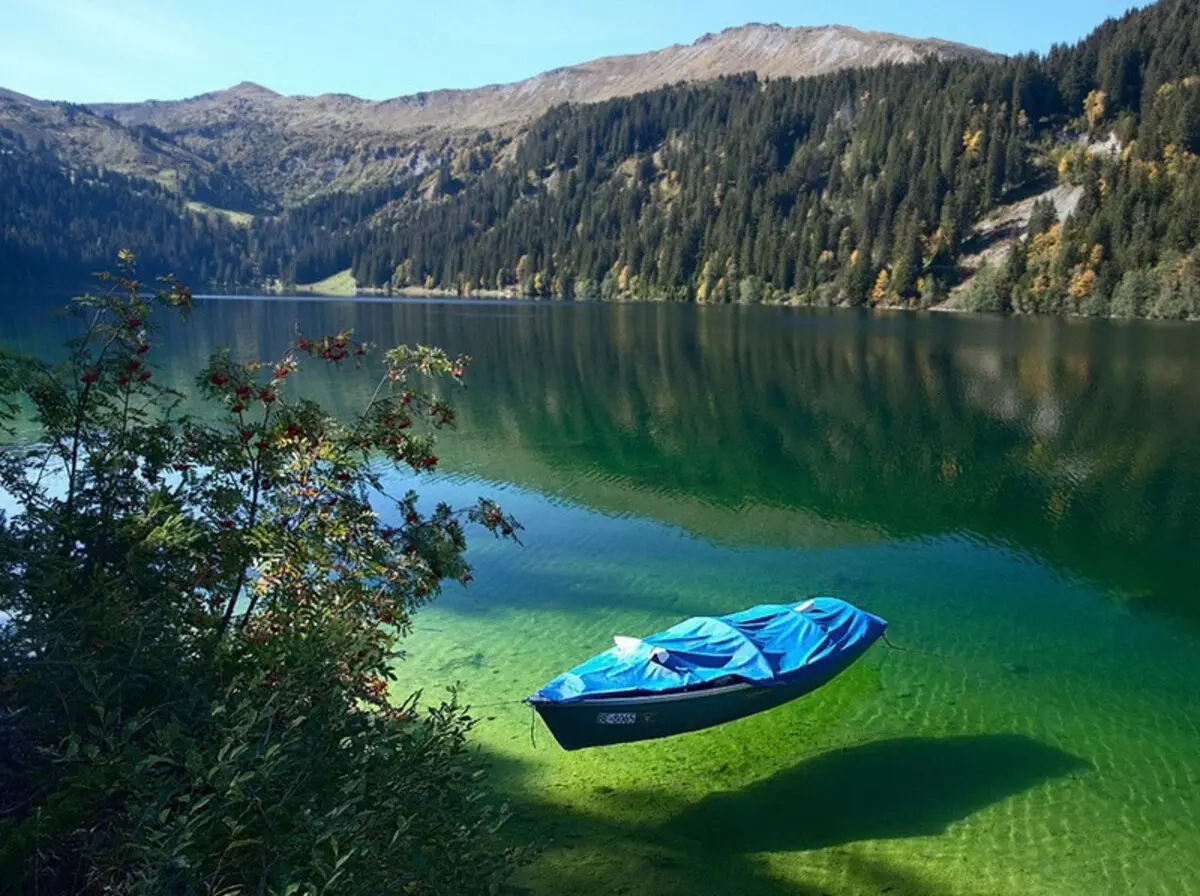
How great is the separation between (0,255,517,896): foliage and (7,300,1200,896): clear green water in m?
6.18

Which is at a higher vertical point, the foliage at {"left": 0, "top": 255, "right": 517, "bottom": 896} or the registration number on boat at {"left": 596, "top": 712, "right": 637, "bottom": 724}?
the foliage at {"left": 0, "top": 255, "right": 517, "bottom": 896}

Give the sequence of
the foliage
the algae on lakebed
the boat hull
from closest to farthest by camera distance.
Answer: the foliage → the algae on lakebed → the boat hull

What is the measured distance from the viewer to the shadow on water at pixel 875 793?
13.5 metres

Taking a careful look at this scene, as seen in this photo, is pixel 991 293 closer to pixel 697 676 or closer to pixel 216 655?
pixel 697 676

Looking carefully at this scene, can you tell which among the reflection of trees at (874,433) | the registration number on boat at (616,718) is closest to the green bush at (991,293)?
the reflection of trees at (874,433)

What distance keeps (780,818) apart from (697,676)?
9.34 feet

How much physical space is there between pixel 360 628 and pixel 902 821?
10575 mm

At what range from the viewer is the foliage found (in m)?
5.57

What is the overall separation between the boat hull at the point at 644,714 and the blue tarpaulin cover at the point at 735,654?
0.16 meters

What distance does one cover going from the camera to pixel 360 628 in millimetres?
8391

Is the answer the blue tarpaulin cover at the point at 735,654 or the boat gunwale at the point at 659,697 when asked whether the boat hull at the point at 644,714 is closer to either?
the boat gunwale at the point at 659,697

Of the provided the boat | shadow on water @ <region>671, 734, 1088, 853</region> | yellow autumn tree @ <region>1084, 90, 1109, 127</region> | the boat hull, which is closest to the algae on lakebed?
shadow on water @ <region>671, 734, 1088, 853</region>

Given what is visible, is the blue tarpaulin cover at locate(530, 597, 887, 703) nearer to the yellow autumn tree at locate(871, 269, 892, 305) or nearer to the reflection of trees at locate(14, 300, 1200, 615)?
the reflection of trees at locate(14, 300, 1200, 615)

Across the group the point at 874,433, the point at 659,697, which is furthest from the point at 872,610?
the point at 874,433
